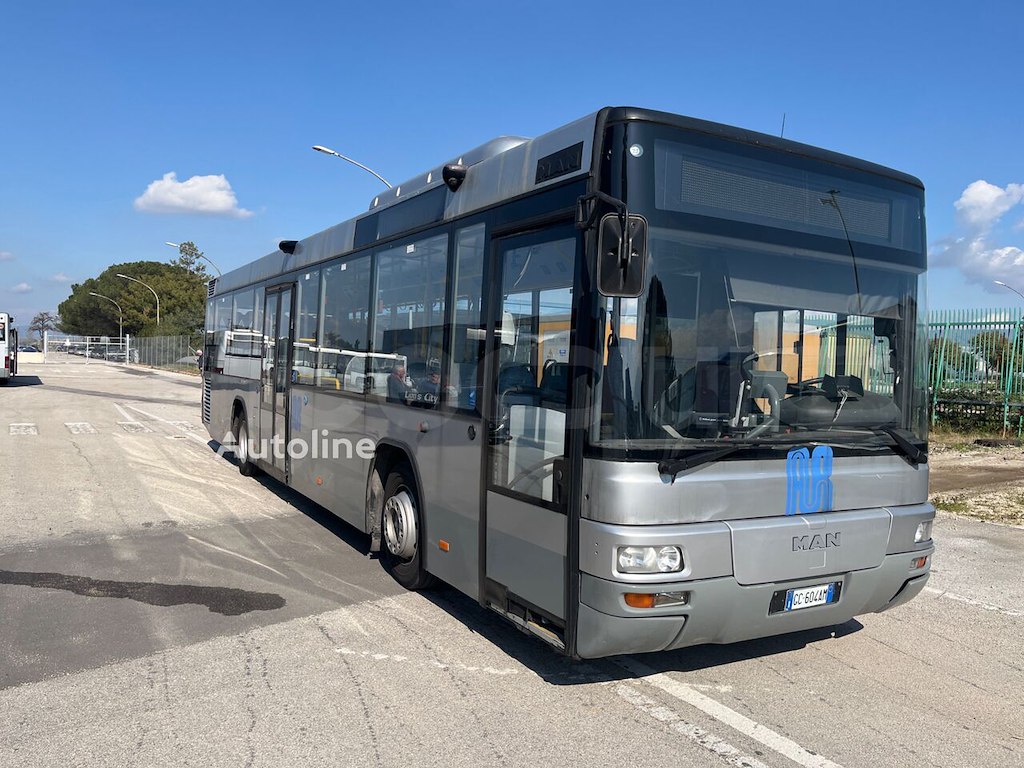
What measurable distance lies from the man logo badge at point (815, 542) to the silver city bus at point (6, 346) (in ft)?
111

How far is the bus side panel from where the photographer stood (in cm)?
737

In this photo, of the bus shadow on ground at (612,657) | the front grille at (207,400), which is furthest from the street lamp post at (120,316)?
the bus shadow on ground at (612,657)

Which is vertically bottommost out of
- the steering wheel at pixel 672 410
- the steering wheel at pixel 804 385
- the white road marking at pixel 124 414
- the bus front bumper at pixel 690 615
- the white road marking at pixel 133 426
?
the white road marking at pixel 133 426

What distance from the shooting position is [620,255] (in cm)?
392

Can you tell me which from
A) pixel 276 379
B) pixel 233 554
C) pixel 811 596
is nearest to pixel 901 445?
pixel 811 596

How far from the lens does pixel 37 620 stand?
5676 millimetres

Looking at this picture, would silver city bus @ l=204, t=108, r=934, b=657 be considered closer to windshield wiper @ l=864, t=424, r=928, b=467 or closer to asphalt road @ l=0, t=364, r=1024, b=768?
windshield wiper @ l=864, t=424, r=928, b=467

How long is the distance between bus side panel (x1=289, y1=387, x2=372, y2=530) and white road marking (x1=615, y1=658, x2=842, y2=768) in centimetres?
317

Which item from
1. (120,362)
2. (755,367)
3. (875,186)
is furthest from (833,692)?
(120,362)

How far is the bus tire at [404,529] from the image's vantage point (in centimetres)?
627

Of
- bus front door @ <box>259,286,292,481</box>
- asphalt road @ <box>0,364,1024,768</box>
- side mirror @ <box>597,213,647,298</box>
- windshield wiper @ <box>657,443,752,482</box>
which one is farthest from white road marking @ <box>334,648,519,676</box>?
bus front door @ <box>259,286,292,481</box>

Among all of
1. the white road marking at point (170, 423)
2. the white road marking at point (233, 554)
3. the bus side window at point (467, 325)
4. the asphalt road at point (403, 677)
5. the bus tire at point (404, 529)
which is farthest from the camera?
the white road marking at point (170, 423)

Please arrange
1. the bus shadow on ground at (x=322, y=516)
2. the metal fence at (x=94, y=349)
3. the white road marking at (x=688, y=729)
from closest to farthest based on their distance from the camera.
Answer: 1. the white road marking at (x=688, y=729)
2. the bus shadow on ground at (x=322, y=516)
3. the metal fence at (x=94, y=349)

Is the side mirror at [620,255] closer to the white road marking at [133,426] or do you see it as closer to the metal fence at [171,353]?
the white road marking at [133,426]
